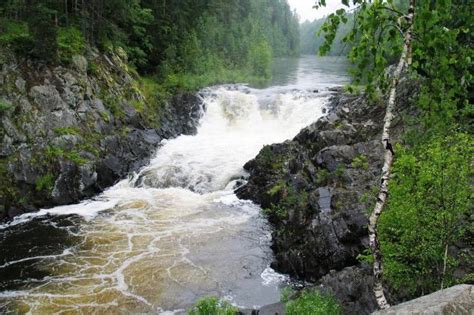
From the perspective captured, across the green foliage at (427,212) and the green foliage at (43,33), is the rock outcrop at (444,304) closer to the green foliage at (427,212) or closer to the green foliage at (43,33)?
the green foliage at (427,212)

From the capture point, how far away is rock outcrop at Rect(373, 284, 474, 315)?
14.8 ft

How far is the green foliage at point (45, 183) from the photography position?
1741 cm

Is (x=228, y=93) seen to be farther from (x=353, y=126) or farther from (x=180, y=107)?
(x=353, y=126)

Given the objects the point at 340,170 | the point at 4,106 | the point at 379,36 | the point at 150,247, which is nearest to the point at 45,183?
the point at 4,106

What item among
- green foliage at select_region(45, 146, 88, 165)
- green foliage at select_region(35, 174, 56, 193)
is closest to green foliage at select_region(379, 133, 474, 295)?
green foliage at select_region(35, 174, 56, 193)

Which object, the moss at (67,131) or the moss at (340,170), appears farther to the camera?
the moss at (67,131)

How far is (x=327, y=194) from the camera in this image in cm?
1466

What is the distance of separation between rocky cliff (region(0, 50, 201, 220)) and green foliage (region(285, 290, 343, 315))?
39.6ft

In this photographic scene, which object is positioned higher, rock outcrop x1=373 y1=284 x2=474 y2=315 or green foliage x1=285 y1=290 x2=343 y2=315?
rock outcrop x1=373 y1=284 x2=474 y2=315

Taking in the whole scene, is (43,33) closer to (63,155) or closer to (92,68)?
(92,68)

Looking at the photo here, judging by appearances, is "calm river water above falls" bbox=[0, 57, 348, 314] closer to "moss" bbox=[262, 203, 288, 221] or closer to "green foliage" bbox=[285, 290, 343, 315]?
"moss" bbox=[262, 203, 288, 221]

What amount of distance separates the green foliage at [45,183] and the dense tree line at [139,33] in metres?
6.17

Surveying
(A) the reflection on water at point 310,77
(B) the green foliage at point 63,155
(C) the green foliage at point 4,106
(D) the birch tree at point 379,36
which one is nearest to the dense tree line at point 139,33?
(C) the green foliage at point 4,106

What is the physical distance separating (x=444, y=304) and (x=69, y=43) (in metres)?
22.2
